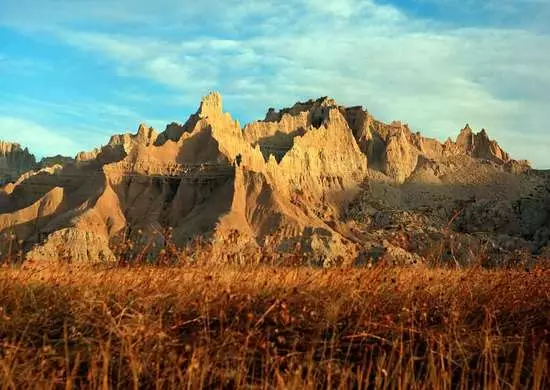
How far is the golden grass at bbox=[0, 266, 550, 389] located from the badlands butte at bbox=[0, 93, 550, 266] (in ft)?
118

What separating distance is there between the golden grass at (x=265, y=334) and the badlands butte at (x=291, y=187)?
118 ft

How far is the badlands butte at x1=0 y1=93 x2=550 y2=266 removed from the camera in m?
66.8

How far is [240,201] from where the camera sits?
70.4 metres

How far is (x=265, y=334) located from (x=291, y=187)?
8189 centimetres

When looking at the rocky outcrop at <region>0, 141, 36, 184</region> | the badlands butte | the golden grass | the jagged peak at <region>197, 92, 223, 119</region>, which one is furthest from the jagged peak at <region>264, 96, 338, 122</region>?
the golden grass

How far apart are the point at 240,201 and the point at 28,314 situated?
65644mm

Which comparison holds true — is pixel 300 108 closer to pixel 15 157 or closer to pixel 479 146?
pixel 479 146

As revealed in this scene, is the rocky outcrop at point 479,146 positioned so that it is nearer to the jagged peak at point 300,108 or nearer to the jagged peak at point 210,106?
the jagged peak at point 300,108

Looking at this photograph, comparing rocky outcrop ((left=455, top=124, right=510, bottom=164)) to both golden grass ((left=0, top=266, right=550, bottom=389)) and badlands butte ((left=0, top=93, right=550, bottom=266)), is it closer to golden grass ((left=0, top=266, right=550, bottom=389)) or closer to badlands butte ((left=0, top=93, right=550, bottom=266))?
badlands butte ((left=0, top=93, right=550, bottom=266))

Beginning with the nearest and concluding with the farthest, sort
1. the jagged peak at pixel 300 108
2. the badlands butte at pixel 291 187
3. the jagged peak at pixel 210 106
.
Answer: the badlands butte at pixel 291 187, the jagged peak at pixel 210 106, the jagged peak at pixel 300 108

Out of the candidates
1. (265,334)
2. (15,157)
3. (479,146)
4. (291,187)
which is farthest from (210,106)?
(265,334)

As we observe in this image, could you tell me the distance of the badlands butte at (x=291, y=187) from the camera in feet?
219

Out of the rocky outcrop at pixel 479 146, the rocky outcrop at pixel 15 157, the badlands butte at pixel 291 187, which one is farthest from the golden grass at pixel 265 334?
the rocky outcrop at pixel 15 157

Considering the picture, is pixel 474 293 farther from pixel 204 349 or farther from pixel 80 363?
pixel 80 363
